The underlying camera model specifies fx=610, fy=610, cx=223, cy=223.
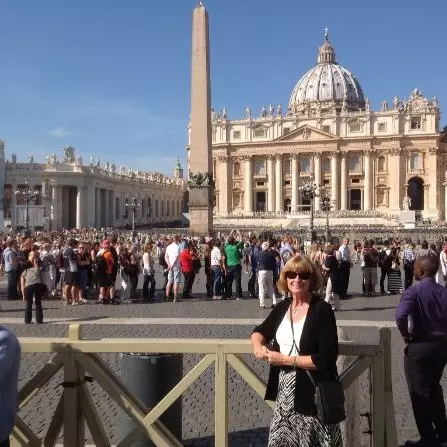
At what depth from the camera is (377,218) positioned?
66.8 m

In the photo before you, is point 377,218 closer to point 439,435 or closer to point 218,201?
point 218,201

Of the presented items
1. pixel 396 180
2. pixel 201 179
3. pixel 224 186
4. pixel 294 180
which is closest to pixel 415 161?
pixel 396 180

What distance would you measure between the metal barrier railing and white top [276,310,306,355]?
0.96 feet

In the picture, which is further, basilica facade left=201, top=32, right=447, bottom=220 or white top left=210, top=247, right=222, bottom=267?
basilica facade left=201, top=32, right=447, bottom=220

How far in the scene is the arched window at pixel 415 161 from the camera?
80.0 metres

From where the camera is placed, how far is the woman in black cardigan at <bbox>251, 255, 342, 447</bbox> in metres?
3.28

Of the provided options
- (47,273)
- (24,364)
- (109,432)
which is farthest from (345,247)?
(109,432)

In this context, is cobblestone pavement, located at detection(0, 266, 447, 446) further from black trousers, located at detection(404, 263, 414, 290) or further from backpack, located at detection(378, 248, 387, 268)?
black trousers, located at detection(404, 263, 414, 290)

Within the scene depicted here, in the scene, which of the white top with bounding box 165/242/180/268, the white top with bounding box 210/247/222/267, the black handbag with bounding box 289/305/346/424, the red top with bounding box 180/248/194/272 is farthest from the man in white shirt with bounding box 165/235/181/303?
the black handbag with bounding box 289/305/346/424

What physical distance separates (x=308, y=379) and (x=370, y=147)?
81002mm

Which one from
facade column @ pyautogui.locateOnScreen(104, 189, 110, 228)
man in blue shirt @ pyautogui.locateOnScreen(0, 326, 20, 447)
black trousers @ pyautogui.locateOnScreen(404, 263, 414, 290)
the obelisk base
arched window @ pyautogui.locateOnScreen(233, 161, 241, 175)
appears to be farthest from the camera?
arched window @ pyautogui.locateOnScreen(233, 161, 241, 175)

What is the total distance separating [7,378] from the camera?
117 inches

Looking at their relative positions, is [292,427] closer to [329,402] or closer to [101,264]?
[329,402]

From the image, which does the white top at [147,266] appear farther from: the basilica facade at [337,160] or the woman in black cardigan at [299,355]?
the basilica facade at [337,160]
